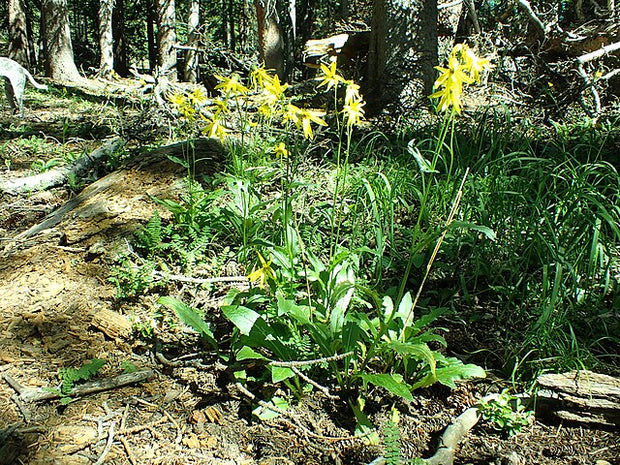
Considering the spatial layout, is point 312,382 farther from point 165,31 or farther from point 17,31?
point 17,31

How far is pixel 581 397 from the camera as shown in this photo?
1.84m

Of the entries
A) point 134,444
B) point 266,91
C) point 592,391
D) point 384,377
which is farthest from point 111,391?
point 592,391

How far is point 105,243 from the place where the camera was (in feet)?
9.35

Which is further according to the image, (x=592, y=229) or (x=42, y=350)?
(x=592, y=229)

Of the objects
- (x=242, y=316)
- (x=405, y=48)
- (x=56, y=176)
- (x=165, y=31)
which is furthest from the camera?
Result: (x=165, y=31)

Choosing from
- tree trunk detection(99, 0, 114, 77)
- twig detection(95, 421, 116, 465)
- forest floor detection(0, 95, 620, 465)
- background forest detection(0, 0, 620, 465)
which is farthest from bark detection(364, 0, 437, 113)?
tree trunk detection(99, 0, 114, 77)

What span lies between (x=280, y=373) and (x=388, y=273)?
1192mm

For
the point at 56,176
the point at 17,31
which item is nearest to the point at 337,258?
the point at 56,176

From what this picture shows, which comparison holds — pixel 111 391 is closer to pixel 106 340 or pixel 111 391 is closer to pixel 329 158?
pixel 106 340

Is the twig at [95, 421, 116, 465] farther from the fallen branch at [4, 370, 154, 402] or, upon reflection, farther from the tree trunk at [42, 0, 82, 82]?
the tree trunk at [42, 0, 82, 82]

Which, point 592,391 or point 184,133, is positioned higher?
Answer: point 184,133

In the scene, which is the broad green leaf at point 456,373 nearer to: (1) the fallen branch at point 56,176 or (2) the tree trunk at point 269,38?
(1) the fallen branch at point 56,176

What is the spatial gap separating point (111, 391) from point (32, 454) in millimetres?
371

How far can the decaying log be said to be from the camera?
71.3 inches
